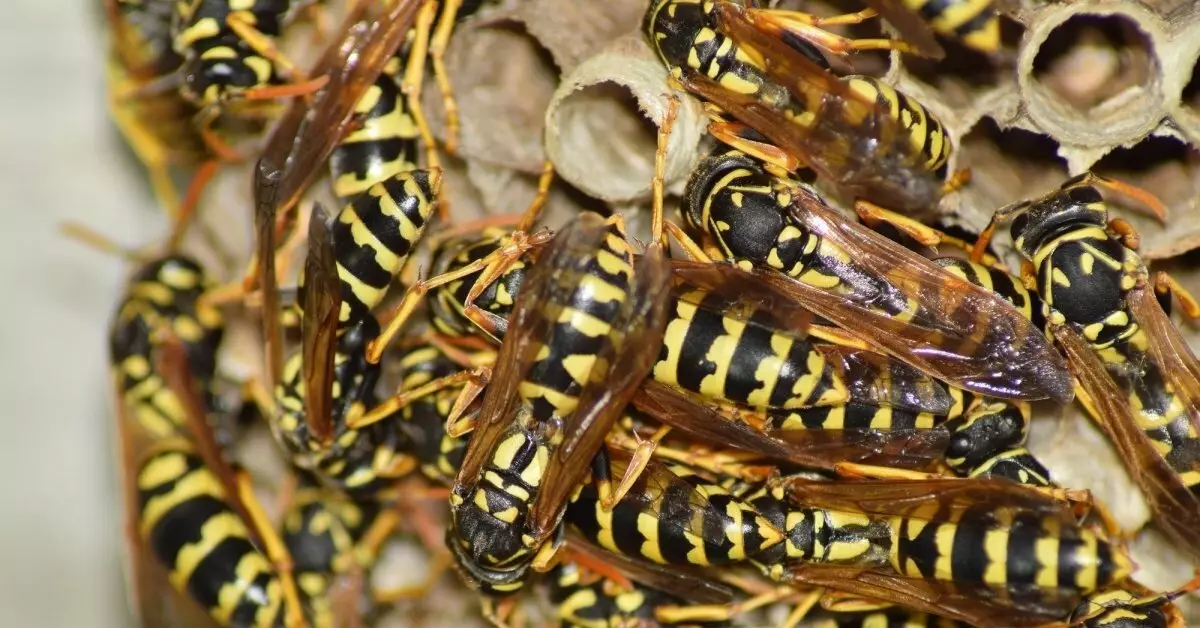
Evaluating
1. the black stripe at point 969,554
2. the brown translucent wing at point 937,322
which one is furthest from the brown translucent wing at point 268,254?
the black stripe at point 969,554

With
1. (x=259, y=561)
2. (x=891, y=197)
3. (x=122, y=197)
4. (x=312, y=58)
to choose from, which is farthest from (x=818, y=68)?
(x=122, y=197)

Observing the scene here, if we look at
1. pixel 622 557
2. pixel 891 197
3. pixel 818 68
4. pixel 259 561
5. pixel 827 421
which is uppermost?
pixel 818 68

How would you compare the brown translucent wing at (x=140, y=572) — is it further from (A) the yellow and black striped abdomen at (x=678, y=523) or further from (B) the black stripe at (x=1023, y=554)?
(B) the black stripe at (x=1023, y=554)

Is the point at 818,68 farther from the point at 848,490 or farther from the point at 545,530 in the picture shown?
the point at 545,530

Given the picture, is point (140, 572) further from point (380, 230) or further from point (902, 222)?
point (902, 222)

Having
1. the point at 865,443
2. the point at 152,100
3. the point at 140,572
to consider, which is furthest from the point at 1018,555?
the point at 152,100
